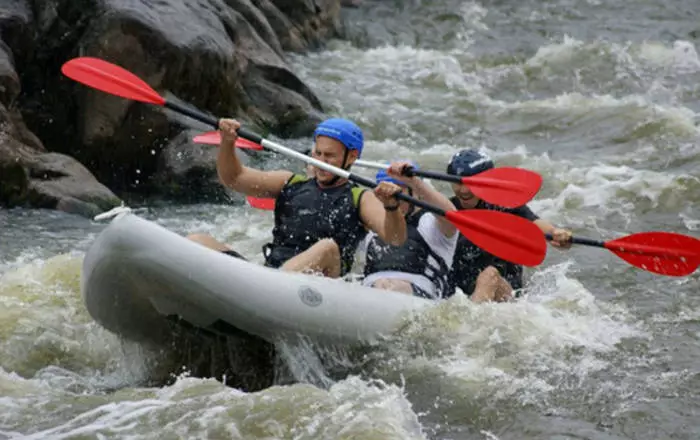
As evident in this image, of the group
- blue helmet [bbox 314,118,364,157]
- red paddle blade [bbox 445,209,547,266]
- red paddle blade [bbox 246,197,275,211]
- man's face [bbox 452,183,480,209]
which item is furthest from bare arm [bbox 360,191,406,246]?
red paddle blade [bbox 246,197,275,211]

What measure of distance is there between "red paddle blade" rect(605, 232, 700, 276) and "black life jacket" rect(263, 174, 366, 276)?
1.27 m

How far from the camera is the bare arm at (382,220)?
5.26 meters

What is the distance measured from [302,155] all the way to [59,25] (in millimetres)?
4298

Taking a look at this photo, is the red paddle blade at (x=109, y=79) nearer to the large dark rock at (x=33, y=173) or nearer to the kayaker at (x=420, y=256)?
the kayaker at (x=420, y=256)

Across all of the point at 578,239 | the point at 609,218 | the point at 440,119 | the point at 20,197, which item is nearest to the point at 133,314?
the point at 578,239

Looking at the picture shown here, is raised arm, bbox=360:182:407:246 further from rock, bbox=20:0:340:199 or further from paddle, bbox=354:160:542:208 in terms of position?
rock, bbox=20:0:340:199

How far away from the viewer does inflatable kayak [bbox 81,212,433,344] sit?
4789mm

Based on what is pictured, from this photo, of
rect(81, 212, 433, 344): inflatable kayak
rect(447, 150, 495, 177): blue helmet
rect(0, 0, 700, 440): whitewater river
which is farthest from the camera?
rect(447, 150, 495, 177): blue helmet

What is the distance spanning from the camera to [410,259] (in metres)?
5.81

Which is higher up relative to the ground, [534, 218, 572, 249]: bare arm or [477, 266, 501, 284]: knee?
[534, 218, 572, 249]: bare arm

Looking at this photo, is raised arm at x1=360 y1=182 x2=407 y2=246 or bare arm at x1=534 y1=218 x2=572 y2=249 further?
bare arm at x1=534 y1=218 x2=572 y2=249

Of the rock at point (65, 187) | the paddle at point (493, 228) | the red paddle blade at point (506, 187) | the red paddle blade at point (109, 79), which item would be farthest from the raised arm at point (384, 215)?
the rock at point (65, 187)

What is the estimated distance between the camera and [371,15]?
16.1 metres

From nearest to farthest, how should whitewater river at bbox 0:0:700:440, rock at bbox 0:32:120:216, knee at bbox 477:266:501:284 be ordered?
1. whitewater river at bbox 0:0:700:440
2. knee at bbox 477:266:501:284
3. rock at bbox 0:32:120:216
